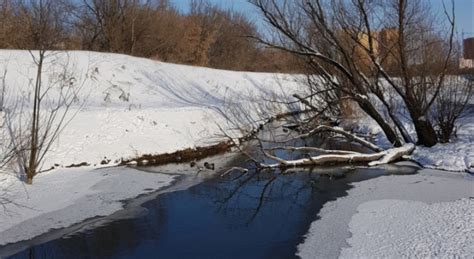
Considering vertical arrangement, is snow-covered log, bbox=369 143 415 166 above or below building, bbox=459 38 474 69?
below

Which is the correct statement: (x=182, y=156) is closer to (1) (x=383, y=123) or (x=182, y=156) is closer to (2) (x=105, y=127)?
(2) (x=105, y=127)

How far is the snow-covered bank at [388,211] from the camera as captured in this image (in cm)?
702

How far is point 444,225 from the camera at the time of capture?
7.70m

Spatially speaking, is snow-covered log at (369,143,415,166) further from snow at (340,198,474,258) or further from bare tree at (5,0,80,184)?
bare tree at (5,0,80,184)

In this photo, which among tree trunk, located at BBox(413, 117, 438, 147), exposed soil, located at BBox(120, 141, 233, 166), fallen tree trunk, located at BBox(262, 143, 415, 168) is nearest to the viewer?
fallen tree trunk, located at BBox(262, 143, 415, 168)

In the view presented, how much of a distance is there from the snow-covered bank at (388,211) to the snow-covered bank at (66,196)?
399 cm

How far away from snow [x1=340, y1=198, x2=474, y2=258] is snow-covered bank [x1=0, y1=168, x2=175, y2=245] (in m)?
4.54

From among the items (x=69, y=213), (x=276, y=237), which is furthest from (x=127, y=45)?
(x=276, y=237)

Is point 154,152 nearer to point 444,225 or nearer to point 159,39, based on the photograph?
point 444,225

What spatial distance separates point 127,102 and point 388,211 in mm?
13548

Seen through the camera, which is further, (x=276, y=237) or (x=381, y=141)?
(x=381, y=141)

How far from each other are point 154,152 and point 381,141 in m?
7.60

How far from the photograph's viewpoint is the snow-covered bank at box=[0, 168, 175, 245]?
28.2 feet

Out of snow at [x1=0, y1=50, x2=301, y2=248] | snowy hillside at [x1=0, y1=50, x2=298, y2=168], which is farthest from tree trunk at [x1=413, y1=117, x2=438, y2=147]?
snowy hillside at [x1=0, y1=50, x2=298, y2=168]
